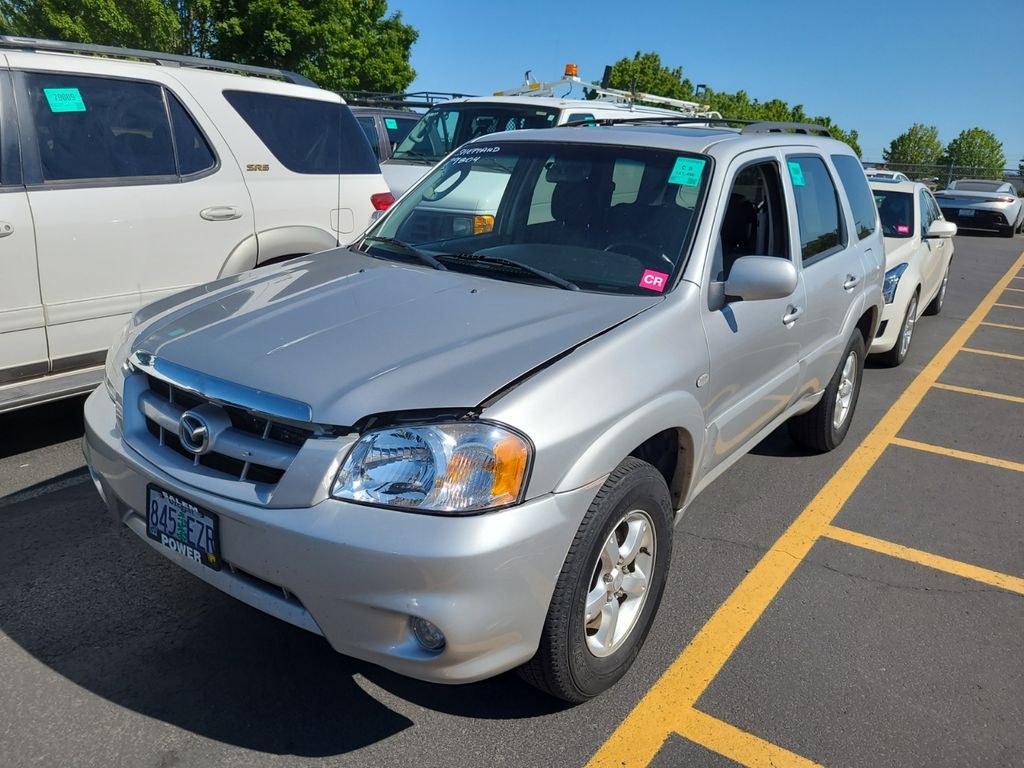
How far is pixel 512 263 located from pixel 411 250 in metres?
0.54

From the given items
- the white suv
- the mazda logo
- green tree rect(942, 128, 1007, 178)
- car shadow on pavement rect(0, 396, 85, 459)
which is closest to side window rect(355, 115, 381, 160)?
the white suv

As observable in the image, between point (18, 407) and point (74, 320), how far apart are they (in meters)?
0.53

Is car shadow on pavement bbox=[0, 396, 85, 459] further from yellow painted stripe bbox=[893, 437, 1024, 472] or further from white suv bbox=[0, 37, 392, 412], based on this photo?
yellow painted stripe bbox=[893, 437, 1024, 472]

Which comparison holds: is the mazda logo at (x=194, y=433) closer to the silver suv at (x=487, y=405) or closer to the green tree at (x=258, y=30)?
the silver suv at (x=487, y=405)

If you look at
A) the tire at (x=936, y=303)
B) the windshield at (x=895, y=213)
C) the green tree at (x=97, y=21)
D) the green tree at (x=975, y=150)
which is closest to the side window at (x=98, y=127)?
the windshield at (x=895, y=213)

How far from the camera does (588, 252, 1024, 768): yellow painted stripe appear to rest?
2.64 m

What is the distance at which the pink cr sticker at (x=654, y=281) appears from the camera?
3.11 metres

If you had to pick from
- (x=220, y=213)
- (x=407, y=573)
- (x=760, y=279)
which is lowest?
(x=407, y=573)

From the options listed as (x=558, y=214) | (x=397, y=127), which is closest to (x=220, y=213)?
(x=558, y=214)

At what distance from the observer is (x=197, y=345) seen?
8.93ft

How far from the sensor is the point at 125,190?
4.55 m

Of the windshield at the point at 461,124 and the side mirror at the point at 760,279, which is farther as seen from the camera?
the windshield at the point at 461,124

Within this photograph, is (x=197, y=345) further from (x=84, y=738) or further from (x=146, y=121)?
(x=146, y=121)

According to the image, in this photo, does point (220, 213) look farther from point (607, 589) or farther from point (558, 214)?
point (607, 589)
